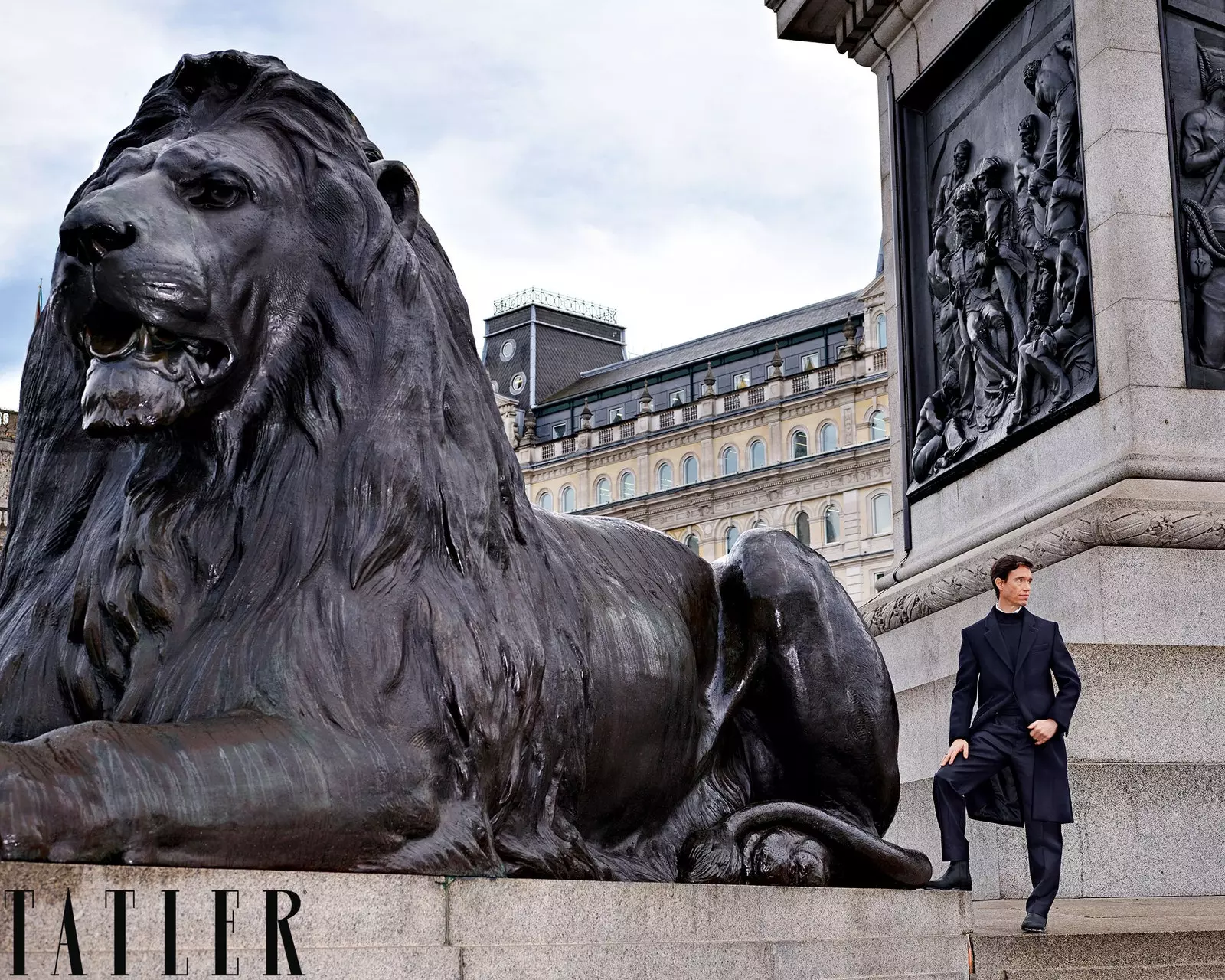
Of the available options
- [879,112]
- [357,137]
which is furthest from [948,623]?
[357,137]

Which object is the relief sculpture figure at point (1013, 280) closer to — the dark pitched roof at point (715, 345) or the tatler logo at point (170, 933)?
the tatler logo at point (170, 933)

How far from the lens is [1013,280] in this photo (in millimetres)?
9555

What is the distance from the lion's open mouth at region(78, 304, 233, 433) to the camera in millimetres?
3166

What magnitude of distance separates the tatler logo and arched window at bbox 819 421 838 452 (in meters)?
58.1

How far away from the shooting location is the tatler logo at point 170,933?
2.51 meters

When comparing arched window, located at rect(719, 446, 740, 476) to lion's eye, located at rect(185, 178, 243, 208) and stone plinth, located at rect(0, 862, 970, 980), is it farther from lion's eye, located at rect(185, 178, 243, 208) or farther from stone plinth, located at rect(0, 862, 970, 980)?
lion's eye, located at rect(185, 178, 243, 208)

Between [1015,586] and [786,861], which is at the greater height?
[1015,586]

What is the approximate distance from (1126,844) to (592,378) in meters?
71.5

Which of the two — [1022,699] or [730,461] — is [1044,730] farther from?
[730,461]

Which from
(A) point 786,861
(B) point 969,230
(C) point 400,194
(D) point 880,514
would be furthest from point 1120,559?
(D) point 880,514

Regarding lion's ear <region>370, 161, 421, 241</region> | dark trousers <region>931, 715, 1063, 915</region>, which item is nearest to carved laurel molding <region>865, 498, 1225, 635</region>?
dark trousers <region>931, 715, 1063, 915</region>

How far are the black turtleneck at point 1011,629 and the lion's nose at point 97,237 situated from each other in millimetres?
3822

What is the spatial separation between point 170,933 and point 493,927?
2.25 ft

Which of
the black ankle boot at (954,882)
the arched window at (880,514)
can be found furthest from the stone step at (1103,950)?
the arched window at (880,514)
